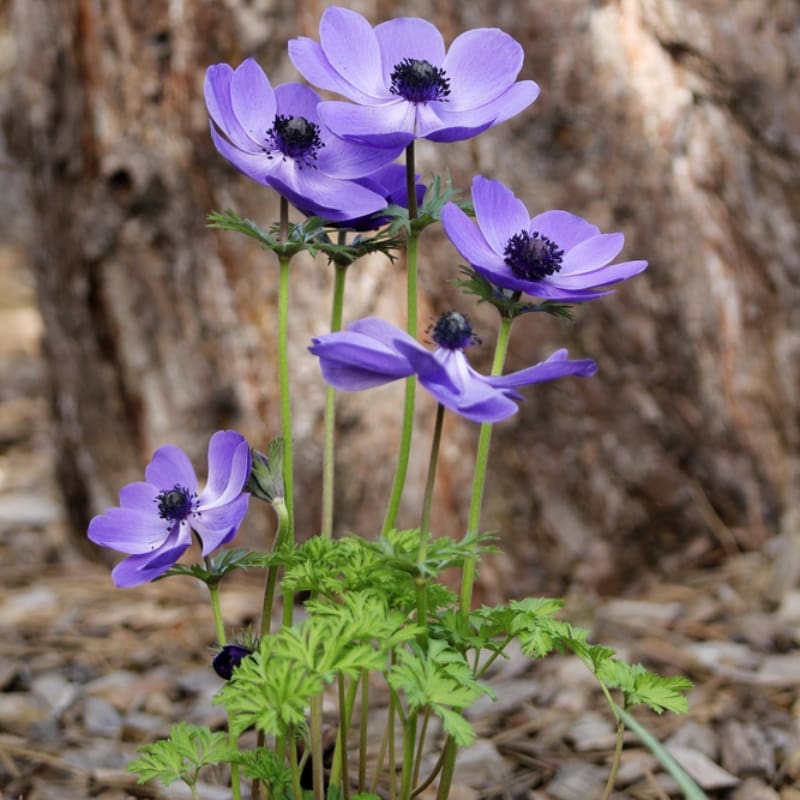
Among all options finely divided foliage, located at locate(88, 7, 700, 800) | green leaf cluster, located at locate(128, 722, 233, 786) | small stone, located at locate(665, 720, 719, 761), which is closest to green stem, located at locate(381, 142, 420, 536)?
finely divided foliage, located at locate(88, 7, 700, 800)

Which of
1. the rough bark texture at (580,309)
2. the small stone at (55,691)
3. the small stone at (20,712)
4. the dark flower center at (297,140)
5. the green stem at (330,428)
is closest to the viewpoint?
the dark flower center at (297,140)

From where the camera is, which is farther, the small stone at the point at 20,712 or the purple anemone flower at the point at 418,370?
the small stone at the point at 20,712

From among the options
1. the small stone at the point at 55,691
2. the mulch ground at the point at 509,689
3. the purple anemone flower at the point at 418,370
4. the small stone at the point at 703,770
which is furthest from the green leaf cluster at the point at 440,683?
the small stone at the point at 55,691

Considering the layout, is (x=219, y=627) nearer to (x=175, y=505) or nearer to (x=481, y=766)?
(x=175, y=505)

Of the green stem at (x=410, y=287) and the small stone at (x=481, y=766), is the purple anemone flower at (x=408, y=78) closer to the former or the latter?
the green stem at (x=410, y=287)

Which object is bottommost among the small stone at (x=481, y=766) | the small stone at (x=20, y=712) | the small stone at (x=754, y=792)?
the small stone at (x=20, y=712)

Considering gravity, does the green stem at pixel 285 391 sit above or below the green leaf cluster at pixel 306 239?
below

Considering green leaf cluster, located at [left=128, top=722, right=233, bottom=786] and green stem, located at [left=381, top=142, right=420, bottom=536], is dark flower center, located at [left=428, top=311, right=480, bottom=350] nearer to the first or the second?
green stem, located at [left=381, top=142, right=420, bottom=536]
